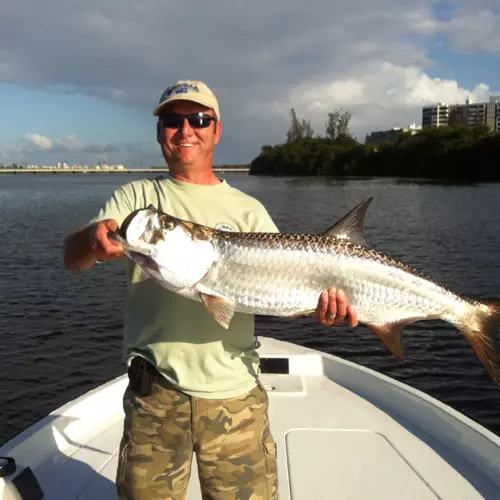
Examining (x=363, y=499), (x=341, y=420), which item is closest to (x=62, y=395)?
(x=341, y=420)

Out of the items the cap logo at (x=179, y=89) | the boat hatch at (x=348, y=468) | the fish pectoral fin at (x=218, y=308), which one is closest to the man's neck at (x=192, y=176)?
the cap logo at (x=179, y=89)

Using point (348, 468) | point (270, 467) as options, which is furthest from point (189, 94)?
point (348, 468)

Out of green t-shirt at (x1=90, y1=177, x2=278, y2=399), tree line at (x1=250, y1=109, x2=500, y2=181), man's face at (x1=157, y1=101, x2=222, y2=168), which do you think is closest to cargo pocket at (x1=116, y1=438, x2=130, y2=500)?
green t-shirt at (x1=90, y1=177, x2=278, y2=399)

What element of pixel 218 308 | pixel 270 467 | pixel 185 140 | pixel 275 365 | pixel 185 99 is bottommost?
pixel 275 365

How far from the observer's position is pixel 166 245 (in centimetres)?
320

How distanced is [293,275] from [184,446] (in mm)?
1241

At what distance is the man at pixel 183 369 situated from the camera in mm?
3227

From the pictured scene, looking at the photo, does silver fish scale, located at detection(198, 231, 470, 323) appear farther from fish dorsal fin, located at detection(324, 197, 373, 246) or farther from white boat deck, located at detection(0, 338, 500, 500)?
white boat deck, located at detection(0, 338, 500, 500)

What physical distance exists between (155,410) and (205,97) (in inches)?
76.1

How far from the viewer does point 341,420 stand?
5.89 metres

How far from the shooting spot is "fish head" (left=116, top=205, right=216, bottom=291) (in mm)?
3064

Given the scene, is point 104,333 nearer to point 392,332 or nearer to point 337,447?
point 337,447

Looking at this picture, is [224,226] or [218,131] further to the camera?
[218,131]

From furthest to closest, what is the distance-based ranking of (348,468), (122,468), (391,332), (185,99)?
(348,468) → (391,332) → (185,99) → (122,468)
